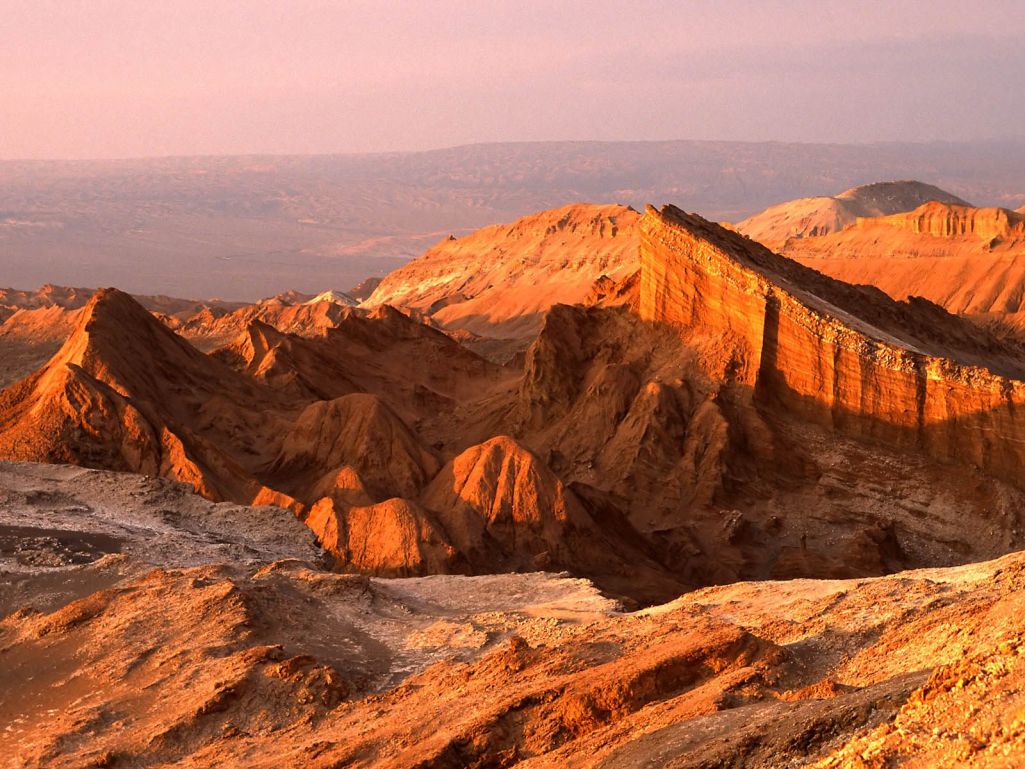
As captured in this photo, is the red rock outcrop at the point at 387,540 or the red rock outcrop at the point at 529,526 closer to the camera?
the red rock outcrop at the point at 387,540

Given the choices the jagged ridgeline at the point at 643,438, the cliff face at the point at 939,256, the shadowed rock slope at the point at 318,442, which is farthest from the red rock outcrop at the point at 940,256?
the shadowed rock slope at the point at 318,442

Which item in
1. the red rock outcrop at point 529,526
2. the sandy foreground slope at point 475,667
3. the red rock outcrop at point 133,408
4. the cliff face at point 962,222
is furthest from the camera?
the cliff face at point 962,222

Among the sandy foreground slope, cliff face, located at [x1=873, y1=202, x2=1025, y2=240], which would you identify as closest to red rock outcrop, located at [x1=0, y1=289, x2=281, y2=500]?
the sandy foreground slope

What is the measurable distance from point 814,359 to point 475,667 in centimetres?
1885

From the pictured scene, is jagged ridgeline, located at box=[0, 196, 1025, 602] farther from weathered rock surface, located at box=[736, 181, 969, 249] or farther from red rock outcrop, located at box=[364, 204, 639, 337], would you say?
weathered rock surface, located at box=[736, 181, 969, 249]

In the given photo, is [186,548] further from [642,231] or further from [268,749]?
[642,231]

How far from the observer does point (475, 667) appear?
1650 centimetres

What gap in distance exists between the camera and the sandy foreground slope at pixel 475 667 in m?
10.7

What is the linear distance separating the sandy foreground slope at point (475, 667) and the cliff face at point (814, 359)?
12.0 metres

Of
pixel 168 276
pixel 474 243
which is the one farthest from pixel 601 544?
pixel 168 276

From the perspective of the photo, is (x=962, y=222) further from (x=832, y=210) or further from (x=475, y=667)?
(x=475, y=667)

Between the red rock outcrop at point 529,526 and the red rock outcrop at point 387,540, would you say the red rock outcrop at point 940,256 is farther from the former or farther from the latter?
the red rock outcrop at point 387,540

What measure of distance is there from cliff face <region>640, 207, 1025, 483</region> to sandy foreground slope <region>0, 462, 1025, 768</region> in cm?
1202

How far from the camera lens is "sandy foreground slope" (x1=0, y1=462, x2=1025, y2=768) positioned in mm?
10742
